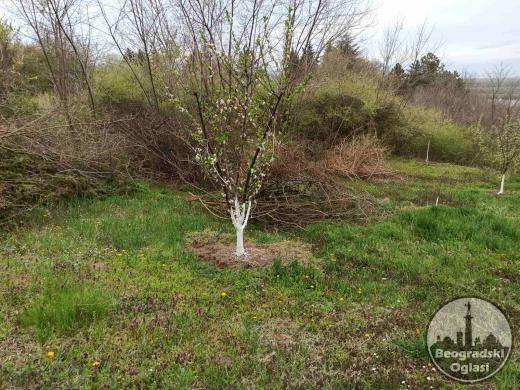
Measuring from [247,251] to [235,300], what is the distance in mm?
1396

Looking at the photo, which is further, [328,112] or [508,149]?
[328,112]

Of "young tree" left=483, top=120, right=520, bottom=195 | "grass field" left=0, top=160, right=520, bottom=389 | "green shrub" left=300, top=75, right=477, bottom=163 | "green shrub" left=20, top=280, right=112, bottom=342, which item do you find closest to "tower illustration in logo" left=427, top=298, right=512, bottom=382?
"grass field" left=0, top=160, right=520, bottom=389

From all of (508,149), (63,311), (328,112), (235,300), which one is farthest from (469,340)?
A: (328,112)

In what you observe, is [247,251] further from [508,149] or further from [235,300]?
[508,149]

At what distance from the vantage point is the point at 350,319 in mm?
3992

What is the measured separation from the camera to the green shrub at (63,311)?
138 inches

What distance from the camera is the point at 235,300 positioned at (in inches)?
170

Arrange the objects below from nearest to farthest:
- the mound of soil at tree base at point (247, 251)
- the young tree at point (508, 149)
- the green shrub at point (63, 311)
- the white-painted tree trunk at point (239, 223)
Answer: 1. the green shrub at point (63, 311)
2. the mound of soil at tree base at point (247, 251)
3. the white-painted tree trunk at point (239, 223)
4. the young tree at point (508, 149)

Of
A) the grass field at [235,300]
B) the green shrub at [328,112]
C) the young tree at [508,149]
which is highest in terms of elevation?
the green shrub at [328,112]

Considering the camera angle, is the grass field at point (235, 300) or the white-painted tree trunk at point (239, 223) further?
the white-painted tree trunk at point (239, 223)

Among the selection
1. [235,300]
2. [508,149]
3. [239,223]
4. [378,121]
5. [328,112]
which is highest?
[328,112]

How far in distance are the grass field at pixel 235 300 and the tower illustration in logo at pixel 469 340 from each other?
109 millimetres

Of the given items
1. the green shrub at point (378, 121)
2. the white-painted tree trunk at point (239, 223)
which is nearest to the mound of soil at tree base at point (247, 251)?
the white-painted tree trunk at point (239, 223)

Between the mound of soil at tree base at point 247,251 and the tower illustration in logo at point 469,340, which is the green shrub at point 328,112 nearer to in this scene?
the mound of soil at tree base at point 247,251
